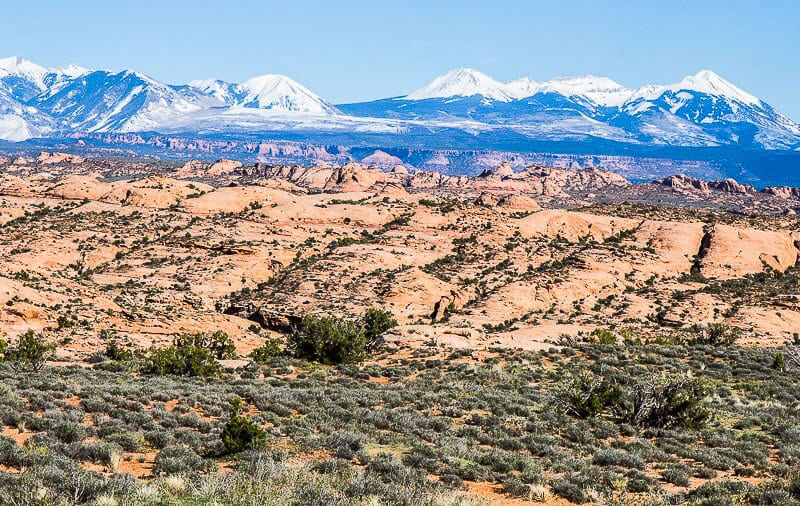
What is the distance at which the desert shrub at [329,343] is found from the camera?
3647cm

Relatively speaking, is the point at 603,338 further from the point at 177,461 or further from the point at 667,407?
the point at 177,461

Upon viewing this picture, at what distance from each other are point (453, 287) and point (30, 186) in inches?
2601

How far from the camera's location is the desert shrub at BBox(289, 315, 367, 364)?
36469 millimetres

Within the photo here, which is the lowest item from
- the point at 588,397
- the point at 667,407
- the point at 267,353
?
the point at 267,353

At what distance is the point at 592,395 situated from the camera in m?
24.4

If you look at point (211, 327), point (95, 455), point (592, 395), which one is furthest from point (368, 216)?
point (95, 455)

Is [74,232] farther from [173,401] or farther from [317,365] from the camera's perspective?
[173,401]

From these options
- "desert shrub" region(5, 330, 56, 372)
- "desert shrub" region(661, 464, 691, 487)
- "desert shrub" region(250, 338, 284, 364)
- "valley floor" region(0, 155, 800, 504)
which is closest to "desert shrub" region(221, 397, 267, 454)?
"valley floor" region(0, 155, 800, 504)

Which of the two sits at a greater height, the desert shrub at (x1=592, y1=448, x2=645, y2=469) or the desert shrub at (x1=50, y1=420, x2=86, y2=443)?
the desert shrub at (x1=50, y1=420, x2=86, y2=443)

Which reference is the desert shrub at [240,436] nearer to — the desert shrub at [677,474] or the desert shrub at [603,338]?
the desert shrub at [677,474]

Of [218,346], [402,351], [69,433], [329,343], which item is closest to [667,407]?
[402,351]

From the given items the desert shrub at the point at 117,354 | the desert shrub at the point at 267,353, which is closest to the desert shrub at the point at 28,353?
the desert shrub at the point at 117,354

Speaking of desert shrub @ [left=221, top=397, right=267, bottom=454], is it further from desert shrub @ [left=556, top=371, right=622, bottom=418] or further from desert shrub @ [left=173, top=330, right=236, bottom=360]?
desert shrub @ [left=173, top=330, right=236, bottom=360]

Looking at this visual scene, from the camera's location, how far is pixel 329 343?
3681 centimetres
